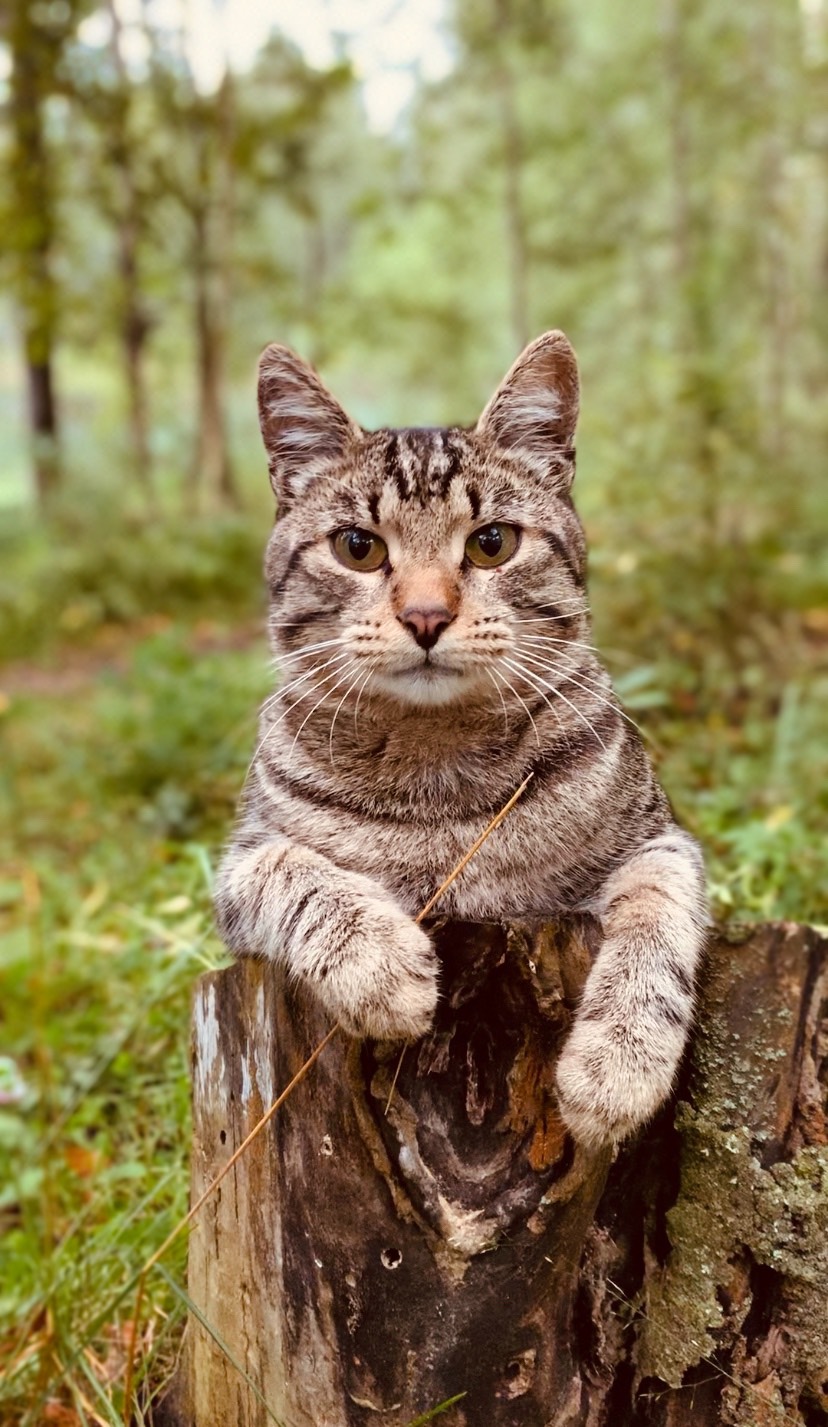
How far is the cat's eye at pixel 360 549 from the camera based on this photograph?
236cm

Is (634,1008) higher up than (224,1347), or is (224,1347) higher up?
(634,1008)

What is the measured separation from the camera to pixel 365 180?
67.5 feet

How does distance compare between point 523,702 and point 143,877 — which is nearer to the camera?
point 523,702

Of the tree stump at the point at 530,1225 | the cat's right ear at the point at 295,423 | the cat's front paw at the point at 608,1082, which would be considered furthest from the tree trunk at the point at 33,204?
the cat's front paw at the point at 608,1082

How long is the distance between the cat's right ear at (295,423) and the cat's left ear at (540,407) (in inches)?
13.8

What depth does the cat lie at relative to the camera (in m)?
1.94

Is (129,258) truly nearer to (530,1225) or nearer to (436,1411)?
(530,1225)

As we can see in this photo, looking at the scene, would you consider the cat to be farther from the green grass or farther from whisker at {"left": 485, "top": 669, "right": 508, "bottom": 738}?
the green grass

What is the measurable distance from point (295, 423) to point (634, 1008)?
1572mm

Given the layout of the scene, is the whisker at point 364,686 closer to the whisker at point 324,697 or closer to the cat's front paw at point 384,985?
the whisker at point 324,697

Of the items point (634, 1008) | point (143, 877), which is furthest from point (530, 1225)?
point (143, 877)

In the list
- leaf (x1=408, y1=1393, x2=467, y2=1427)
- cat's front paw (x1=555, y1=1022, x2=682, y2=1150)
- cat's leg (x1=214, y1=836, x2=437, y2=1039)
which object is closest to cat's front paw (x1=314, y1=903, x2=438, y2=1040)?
cat's leg (x1=214, y1=836, x2=437, y2=1039)

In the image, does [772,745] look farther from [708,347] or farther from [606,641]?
[708,347]

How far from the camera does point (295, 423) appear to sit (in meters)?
2.60
